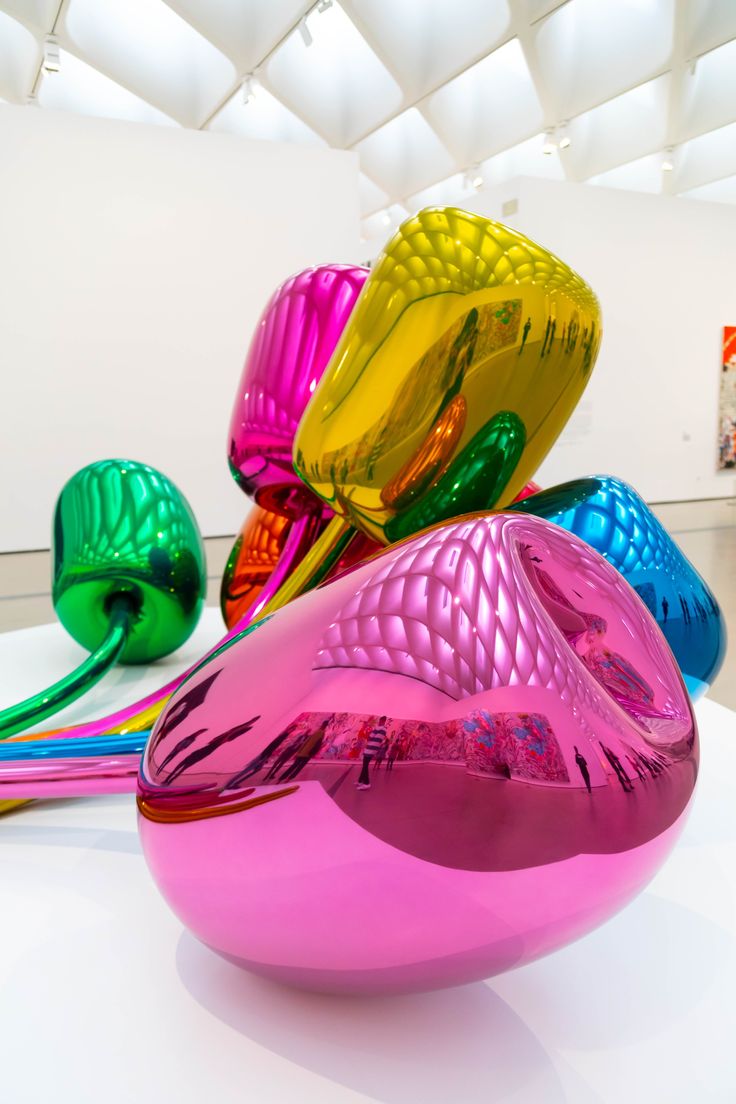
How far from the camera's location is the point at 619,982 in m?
0.30

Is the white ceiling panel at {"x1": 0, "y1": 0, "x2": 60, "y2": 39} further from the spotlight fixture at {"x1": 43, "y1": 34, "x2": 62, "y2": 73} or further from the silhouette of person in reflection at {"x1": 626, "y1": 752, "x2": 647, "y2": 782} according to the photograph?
the silhouette of person in reflection at {"x1": 626, "y1": 752, "x2": 647, "y2": 782}

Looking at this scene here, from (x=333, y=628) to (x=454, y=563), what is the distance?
0.04 m

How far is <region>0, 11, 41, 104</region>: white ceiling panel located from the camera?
4.22 metres

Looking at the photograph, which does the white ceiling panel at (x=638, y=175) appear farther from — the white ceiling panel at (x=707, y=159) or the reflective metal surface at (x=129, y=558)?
the reflective metal surface at (x=129, y=558)

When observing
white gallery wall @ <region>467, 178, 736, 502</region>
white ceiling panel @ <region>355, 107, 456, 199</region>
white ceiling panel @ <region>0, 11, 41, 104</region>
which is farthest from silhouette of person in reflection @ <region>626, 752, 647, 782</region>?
white ceiling panel @ <region>355, 107, 456, 199</region>

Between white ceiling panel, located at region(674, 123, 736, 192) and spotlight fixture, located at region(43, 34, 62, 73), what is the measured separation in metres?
4.11

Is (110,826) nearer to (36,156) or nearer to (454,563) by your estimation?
(454,563)

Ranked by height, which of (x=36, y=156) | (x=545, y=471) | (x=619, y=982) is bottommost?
(x=619, y=982)

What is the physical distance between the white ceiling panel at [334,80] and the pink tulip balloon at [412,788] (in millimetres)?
4829

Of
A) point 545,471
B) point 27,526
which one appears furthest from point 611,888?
point 545,471

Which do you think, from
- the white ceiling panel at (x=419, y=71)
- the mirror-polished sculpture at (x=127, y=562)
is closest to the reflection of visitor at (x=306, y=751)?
the mirror-polished sculpture at (x=127, y=562)

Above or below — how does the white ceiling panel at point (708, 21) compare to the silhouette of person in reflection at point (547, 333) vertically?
above

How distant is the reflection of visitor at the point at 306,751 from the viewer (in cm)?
22

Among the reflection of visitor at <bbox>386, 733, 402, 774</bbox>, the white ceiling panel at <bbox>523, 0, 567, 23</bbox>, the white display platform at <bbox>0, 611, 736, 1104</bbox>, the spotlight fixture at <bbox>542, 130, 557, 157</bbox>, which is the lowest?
the white display platform at <bbox>0, 611, 736, 1104</bbox>
